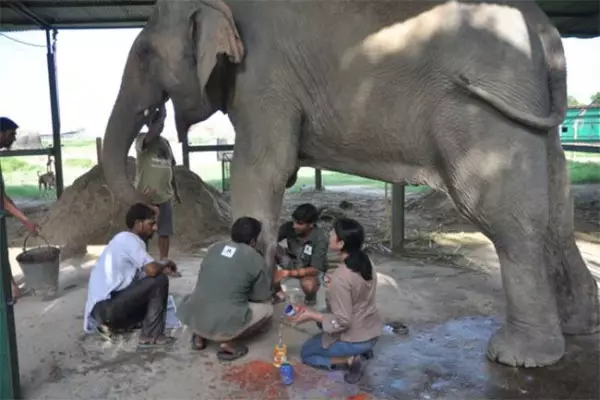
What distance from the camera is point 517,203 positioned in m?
3.37

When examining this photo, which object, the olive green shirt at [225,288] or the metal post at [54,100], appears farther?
the metal post at [54,100]

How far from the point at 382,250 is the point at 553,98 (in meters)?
3.49

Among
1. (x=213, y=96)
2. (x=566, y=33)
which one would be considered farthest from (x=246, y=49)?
(x=566, y=33)

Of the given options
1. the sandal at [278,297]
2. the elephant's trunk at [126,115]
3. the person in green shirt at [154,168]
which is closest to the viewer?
the elephant's trunk at [126,115]

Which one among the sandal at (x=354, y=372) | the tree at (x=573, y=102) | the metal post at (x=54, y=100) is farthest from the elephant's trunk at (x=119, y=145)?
the tree at (x=573, y=102)

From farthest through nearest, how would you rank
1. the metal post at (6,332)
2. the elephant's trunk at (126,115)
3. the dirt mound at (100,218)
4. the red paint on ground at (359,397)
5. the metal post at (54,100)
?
1. the metal post at (54,100)
2. the dirt mound at (100,218)
3. the elephant's trunk at (126,115)
4. the red paint on ground at (359,397)
5. the metal post at (6,332)

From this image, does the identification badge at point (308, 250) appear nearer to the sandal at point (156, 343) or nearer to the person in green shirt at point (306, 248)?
the person in green shirt at point (306, 248)

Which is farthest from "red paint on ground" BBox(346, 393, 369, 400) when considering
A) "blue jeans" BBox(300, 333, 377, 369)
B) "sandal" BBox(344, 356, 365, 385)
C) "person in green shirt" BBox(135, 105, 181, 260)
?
"person in green shirt" BBox(135, 105, 181, 260)

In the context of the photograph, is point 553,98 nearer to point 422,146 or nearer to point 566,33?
point 422,146

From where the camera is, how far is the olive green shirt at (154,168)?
5578 millimetres

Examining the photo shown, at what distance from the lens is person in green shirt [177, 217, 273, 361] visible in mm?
3541

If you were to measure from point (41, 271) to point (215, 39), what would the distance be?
107 inches

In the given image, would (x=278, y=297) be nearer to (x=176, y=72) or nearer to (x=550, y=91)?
(x=176, y=72)

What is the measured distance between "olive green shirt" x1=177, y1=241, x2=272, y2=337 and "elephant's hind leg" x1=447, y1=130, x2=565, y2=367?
1.45 m
